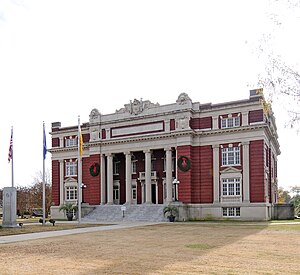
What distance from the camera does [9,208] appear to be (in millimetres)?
33125

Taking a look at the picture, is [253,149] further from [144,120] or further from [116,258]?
[116,258]

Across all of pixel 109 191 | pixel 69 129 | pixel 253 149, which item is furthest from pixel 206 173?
pixel 69 129

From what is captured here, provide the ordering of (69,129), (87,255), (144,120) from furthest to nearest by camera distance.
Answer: (69,129) < (144,120) < (87,255)

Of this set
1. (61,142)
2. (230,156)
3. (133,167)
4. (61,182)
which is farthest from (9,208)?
(61,142)

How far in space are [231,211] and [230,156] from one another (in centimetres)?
564

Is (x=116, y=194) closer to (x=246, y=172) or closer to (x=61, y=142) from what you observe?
(x=61, y=142)

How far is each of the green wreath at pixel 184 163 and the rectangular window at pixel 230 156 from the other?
3645 millimetres

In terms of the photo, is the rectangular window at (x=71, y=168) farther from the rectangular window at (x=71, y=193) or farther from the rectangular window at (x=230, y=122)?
the rectangular window at (x=230, y=122)

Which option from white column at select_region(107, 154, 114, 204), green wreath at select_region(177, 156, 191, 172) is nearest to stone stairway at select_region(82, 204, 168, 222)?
white column at select_region(107, 154, 114, 204)

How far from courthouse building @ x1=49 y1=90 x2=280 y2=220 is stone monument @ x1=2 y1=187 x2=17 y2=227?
657 inches

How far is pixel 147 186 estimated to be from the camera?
48.3m

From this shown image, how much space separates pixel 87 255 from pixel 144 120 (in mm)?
33948

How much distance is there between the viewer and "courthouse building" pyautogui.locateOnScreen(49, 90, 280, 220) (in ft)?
141

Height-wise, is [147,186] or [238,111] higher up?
[238,111]
